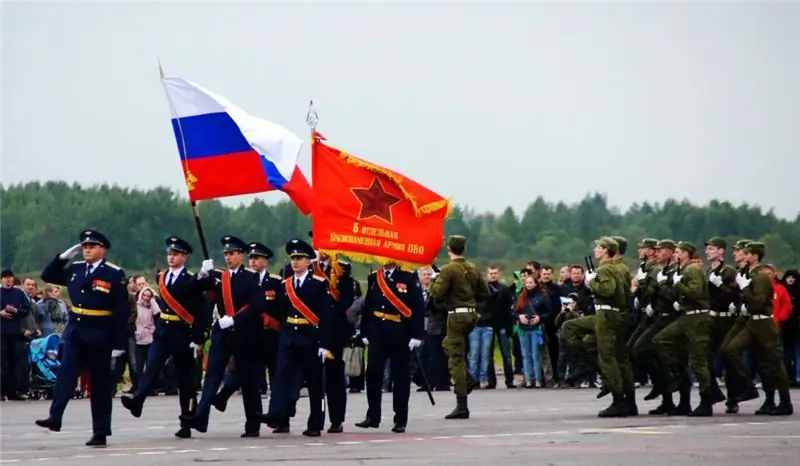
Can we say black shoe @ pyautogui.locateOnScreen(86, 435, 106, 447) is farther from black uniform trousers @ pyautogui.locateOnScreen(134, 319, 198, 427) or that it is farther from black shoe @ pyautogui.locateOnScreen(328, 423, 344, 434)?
black shoe @ pyautogui.locateOnScreen(328, 423, 344, 434)

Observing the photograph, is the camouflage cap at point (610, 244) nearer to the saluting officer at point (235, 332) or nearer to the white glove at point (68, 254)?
the saluting officer at point (235, 332)

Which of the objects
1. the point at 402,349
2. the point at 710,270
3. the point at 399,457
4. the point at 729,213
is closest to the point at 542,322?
the point at 710,270

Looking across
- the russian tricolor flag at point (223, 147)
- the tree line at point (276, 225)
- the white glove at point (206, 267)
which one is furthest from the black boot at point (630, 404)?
the tree line at point (276, 225)

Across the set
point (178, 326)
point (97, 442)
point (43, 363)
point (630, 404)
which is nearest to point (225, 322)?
point (178, 326)

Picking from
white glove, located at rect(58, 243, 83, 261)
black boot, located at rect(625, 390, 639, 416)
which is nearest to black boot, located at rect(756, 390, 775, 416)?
black boot, located at rect(625, 390, 639, 416)

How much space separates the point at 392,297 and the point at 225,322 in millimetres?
1899

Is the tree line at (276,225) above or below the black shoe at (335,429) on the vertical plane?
above

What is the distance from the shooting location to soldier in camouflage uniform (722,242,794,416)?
760 inches

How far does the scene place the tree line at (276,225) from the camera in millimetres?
46312

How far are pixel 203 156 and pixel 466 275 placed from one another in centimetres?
373

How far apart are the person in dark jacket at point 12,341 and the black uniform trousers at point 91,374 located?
363 inches

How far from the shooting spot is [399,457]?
14.3 meters

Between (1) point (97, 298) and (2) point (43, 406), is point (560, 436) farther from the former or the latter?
(2) point (43, 406)

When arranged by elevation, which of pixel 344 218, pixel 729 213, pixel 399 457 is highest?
pixel 729 213
